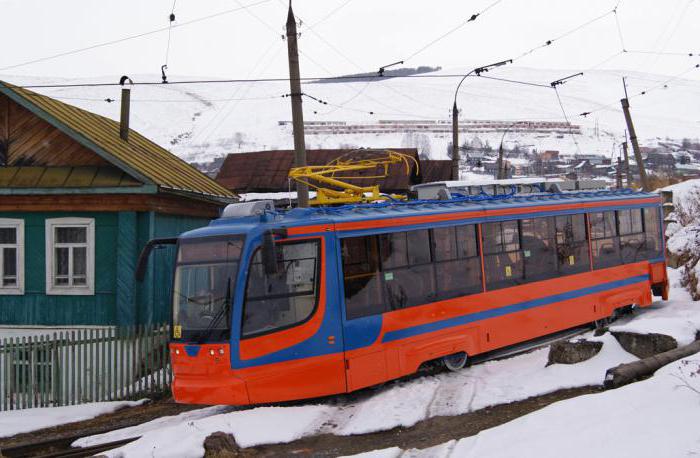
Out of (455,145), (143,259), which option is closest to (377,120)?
(455,145)

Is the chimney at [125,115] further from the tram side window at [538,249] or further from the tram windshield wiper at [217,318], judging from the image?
the tram side window at [538,249]

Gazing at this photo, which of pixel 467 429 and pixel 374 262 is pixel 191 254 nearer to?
pixel 374 262

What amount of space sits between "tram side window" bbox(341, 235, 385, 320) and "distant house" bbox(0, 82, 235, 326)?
6.49 m

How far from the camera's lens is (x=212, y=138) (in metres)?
165

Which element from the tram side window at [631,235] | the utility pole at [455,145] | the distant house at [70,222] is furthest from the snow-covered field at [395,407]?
the utility pole at [455,145]

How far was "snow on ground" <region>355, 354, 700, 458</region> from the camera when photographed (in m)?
6.21

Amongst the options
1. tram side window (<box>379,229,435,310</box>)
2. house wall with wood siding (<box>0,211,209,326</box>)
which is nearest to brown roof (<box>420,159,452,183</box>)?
house wall with wood siding (<box>0,211,209,326</box>)

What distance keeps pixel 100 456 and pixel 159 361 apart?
17.8ft

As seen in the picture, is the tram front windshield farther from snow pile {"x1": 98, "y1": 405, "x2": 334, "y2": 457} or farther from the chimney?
the chimney

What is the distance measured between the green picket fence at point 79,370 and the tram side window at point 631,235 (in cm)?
1008

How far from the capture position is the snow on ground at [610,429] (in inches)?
245

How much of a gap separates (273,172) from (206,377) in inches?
1216

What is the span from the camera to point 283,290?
372 inches

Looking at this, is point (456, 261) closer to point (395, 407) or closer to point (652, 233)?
point (395, 407)
